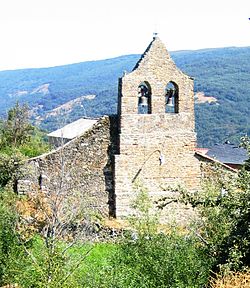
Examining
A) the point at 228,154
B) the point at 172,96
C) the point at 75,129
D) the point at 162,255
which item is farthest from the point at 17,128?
the point at 162,255

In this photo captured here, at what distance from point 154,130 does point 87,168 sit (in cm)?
322

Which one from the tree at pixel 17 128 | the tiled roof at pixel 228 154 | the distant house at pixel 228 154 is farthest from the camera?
the tiled roof at pixel 228 154

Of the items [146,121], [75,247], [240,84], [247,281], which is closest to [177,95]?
[146,121]

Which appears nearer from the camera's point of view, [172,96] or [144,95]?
[144,95]

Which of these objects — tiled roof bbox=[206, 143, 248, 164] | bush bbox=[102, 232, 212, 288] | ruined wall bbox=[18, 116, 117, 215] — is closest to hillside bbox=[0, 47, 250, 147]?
tiled roof bbox=[206, 143, 248, 164]

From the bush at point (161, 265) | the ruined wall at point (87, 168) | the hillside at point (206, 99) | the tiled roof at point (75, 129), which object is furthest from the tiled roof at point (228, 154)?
the bush at point (161, 265)

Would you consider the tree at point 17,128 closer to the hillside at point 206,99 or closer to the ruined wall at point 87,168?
the hillside at point 206,99

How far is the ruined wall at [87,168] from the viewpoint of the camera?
24.7 metres

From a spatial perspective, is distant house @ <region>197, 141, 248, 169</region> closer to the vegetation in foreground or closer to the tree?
the tree

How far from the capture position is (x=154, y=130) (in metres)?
25.2

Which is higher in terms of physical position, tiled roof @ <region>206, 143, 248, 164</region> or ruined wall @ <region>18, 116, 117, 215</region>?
ruined wall @ <region>18, 116, 117, 215</region>

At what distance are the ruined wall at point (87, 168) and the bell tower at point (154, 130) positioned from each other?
50cm

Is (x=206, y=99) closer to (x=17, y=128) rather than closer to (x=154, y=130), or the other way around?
(x=17, y=128)

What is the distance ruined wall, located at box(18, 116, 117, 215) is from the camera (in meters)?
24.7
